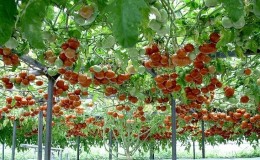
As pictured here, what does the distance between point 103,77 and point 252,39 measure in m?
1.35

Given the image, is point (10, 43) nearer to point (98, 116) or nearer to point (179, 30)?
point (179, 30)

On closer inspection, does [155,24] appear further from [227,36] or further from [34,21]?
[34,21]

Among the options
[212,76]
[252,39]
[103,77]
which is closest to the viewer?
[252,39]

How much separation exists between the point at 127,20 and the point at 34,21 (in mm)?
210

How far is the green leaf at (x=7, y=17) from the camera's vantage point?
47 centimetres

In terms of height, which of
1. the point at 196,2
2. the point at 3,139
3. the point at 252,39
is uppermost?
the point at 196,2

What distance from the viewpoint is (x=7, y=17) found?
1.57 ft

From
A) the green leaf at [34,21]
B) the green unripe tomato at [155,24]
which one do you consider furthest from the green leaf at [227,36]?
the green leaf at [34,21]

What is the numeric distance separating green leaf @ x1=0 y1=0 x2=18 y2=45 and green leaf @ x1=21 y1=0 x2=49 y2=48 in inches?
3.2

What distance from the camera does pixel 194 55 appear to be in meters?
2.51

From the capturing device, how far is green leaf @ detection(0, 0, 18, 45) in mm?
474

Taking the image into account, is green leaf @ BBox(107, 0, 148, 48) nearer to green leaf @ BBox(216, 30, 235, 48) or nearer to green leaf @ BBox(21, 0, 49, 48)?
green leaf @ BBox(21, 0, 49, 48)

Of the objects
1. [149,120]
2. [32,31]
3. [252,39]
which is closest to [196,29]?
[252,39]

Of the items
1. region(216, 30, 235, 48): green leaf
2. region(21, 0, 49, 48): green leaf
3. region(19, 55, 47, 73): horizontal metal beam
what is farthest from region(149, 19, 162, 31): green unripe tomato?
region(19, 55, 47, 73): horizontal metal beam
